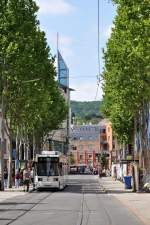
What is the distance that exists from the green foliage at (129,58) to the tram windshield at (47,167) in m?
7.18

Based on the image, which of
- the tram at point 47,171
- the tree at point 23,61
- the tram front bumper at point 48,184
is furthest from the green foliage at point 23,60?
the tram front bumper at point 48,184

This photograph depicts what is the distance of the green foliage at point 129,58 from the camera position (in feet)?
96.7

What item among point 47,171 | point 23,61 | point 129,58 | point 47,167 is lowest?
point 47,171

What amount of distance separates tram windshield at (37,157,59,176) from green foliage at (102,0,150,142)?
23.6 ft

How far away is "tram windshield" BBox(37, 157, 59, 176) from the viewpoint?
180 ft

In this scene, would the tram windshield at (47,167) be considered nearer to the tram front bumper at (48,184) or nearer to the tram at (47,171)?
the tram at (47,171)

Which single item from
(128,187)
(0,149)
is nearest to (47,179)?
(0,149)

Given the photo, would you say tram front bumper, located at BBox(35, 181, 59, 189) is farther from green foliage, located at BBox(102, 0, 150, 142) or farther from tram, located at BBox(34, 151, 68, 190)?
green foliage, located at BBox(102, 0, 150, 142)

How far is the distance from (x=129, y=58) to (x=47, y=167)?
16583mm

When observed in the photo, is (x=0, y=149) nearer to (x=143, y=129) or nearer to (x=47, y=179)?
(x=47, y=179)

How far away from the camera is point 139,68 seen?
1703 inches

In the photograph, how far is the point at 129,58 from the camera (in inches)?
1633

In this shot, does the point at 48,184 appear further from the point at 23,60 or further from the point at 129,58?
the point at 129,58

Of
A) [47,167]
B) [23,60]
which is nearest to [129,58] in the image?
[23,60]
